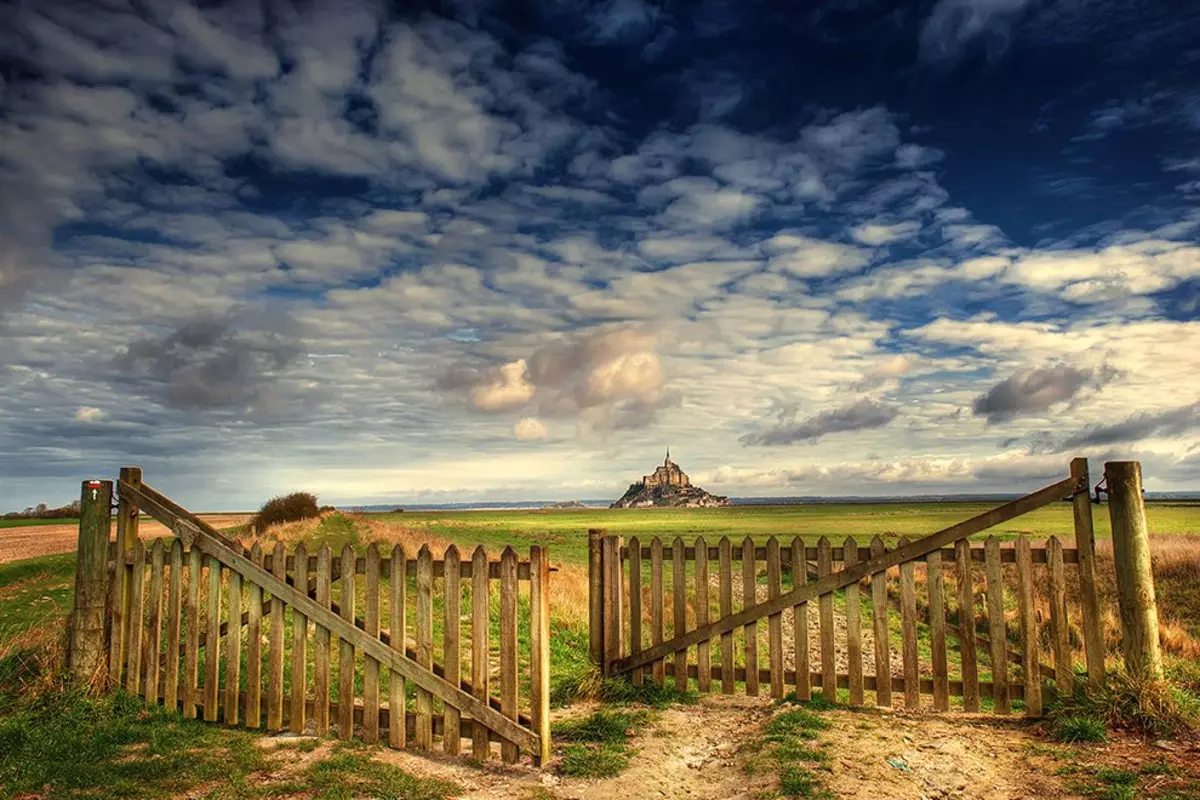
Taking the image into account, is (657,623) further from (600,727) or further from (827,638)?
(827,638)

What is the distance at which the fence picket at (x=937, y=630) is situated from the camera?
8.73 meters

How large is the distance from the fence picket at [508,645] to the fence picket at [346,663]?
1668 millimetres

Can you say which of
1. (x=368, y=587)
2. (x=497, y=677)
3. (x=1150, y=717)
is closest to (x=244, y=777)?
(x=368, y=587)

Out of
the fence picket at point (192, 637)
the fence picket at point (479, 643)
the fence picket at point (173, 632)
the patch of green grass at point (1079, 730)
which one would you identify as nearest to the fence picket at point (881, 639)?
the patch of green grass at point (1079, 730)

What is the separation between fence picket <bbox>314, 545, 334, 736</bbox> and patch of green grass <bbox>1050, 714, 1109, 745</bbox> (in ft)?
25.2

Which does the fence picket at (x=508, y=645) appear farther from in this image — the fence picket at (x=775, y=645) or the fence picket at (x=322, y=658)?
the fence picket at (x=775, y=645)

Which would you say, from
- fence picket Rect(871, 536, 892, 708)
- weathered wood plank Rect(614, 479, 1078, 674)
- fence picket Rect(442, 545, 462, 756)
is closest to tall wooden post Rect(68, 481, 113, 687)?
fence picket Rect(442, 545, 462, 756)

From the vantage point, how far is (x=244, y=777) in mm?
6988

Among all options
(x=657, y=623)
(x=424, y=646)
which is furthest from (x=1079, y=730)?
(x=424, y=646)

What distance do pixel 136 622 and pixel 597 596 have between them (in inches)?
222

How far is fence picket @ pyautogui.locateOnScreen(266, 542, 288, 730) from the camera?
846cm

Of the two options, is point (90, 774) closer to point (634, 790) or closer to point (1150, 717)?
point (634, 790)

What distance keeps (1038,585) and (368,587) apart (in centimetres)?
1966

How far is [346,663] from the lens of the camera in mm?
8016
